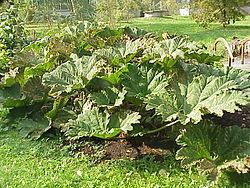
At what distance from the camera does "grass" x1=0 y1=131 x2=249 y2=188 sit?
252 centimetres

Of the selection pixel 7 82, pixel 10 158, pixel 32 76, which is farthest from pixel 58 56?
pixel 10 158

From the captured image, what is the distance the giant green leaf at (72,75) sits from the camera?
3042 millimetres

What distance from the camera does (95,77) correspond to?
3150 mm

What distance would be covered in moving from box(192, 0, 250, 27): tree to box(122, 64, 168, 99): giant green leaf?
40.8ft

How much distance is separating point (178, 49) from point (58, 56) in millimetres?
1263

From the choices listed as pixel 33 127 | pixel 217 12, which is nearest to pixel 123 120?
pixel 33 127

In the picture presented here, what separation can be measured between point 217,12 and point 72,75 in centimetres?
1312

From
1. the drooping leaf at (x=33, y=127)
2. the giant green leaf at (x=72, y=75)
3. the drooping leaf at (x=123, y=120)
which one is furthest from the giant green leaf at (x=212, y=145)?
the drooping leaf at (x=33, y=127)

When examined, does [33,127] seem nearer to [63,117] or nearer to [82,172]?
[63,117]

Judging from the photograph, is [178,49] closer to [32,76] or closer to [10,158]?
[32,76]

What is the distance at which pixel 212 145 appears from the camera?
8.56 ft

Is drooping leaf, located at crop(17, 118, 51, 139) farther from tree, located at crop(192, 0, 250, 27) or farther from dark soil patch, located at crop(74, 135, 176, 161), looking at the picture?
tree, located at crop(192, 0, 250, 27)

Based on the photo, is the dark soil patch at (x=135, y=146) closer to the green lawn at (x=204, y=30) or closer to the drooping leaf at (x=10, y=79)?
the drooping leaf at (x=10, y=79)

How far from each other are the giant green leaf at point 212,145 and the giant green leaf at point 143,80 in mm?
463
